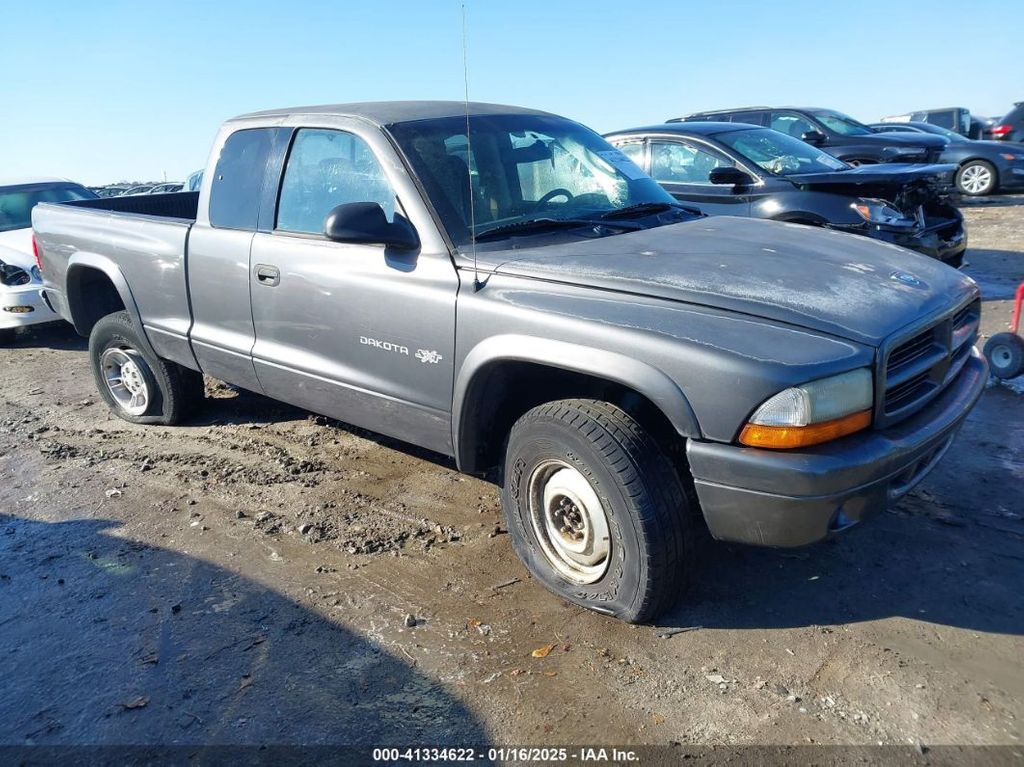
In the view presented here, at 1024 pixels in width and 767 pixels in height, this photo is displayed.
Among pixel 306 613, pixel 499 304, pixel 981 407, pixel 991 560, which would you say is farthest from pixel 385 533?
pixel 981 407

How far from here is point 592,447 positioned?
279cm

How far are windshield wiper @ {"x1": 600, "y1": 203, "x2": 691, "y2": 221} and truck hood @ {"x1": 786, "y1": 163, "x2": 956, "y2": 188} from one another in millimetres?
3209

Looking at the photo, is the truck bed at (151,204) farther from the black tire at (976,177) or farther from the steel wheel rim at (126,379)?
the black tire at (976,177)

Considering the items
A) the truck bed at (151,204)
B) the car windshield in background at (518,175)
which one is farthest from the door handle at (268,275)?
the truck bed at (151,204)

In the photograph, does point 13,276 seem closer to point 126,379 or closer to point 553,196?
point 126,379

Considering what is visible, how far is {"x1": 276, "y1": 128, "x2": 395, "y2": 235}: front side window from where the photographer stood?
143 inches

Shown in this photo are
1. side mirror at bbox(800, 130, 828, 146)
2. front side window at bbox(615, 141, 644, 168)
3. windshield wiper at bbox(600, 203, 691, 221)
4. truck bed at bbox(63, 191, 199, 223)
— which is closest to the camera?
windshield wiper at bbox(600, 203, 691, 221)

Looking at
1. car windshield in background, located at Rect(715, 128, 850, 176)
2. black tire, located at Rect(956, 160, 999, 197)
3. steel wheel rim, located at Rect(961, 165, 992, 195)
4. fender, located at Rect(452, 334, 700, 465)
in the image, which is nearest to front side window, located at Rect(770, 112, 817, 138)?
black tire, located at Rect(956, 160, 999, 197)

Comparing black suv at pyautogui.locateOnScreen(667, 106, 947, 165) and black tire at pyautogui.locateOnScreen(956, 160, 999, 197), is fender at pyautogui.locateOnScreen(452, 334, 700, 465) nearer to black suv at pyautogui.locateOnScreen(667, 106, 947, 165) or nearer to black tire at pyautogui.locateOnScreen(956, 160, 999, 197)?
black suv at pyautogui.locateOnScreen(667, 106, 947, 165)

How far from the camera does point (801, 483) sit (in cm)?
243

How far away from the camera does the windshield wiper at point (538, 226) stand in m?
3.42

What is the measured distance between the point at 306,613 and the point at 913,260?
9.73 ft

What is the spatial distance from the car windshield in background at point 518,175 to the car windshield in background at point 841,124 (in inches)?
396

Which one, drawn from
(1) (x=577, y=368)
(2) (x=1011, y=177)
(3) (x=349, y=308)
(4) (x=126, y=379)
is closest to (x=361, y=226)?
(3) (x=349, y=308)
